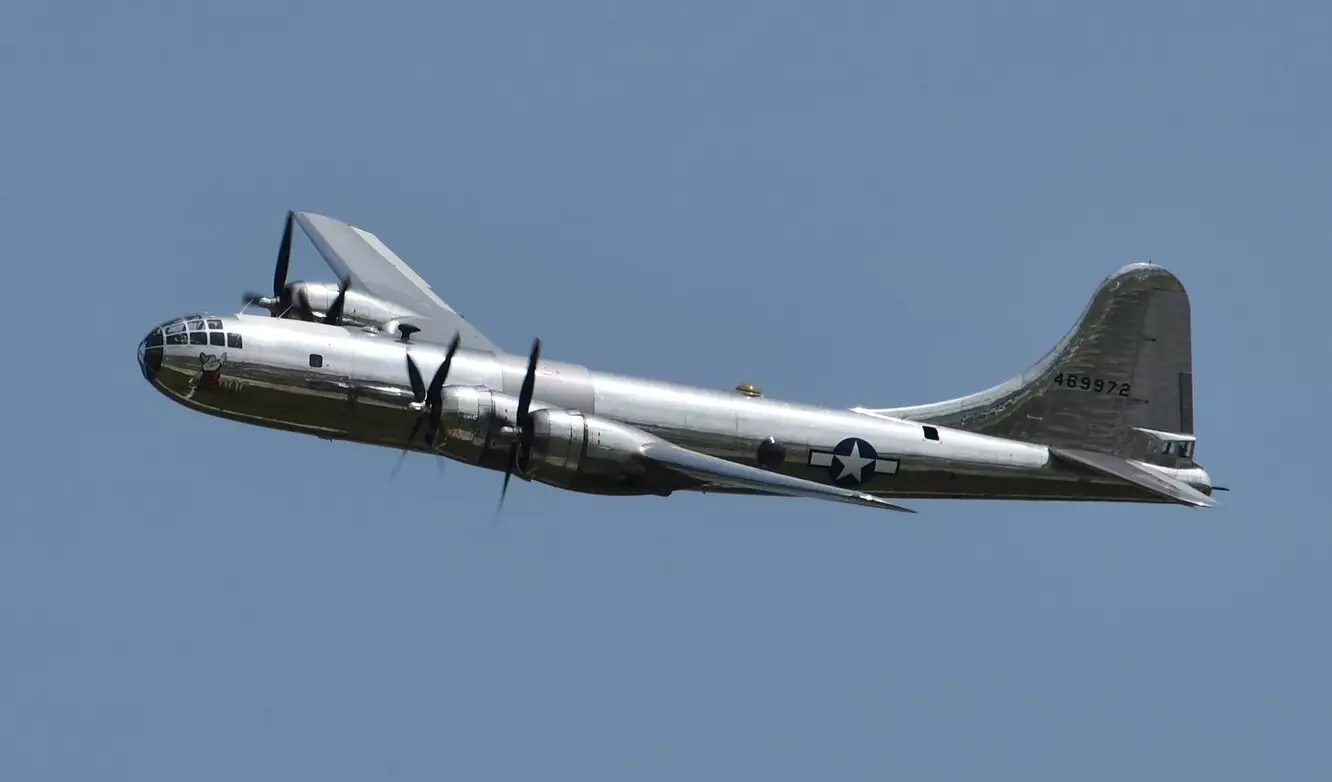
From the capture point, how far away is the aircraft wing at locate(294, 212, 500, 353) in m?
46.4

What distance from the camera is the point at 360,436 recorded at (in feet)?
136

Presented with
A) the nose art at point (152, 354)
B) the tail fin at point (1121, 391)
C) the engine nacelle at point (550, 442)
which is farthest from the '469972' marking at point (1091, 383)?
the nose art at point (152, 354)

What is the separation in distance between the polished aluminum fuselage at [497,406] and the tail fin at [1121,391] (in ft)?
4.34

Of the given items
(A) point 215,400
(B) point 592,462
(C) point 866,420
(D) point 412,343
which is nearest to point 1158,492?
(C) point 866,420

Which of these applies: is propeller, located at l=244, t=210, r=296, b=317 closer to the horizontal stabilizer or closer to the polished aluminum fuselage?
the polished aluminum fuselage

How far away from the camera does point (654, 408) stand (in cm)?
4262

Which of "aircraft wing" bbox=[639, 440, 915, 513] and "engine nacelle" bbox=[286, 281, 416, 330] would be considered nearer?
"aircraft wing" bbox=[639, 440, 915, 513]

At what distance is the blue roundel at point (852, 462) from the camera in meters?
44.0

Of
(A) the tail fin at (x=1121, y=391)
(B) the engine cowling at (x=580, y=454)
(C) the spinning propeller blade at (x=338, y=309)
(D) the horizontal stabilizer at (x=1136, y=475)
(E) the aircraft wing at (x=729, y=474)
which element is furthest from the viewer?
(A) the tail fin at (x=1121, y=391)

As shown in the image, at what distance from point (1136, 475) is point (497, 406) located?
51.6 feet

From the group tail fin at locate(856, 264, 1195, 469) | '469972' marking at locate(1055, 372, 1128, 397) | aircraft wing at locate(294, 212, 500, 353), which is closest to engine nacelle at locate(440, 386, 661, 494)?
aircraft wing at locate(294, 212, 500, 353)

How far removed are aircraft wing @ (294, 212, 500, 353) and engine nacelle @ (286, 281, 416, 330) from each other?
0.46 meters

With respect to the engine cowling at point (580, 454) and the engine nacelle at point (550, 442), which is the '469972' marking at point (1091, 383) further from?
the engine cowling at point (580, 454)

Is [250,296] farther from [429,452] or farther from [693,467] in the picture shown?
[693,467]
